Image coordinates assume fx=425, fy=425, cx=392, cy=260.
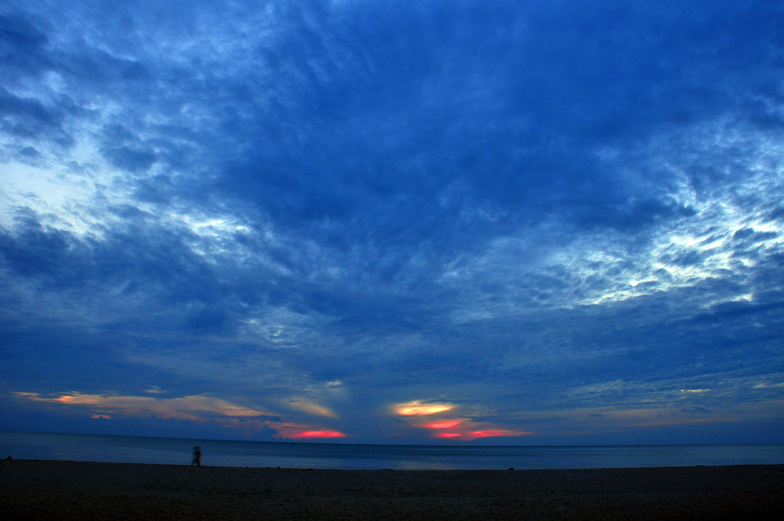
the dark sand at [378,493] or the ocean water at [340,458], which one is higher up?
the dark sand at [378,493]

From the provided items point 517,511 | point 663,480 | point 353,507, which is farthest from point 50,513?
point 663,480

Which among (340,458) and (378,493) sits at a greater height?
(378,493)

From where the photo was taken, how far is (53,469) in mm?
28703

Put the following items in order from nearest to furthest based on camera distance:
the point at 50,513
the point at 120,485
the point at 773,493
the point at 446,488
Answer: the point at 50,513 → the point at 773,493 → the point at 120,485 → the point at 446,488

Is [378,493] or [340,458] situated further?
[340,458]

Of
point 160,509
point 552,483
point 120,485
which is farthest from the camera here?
point 552,483

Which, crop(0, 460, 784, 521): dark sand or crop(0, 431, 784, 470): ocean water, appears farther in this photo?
crop(0, 431, 784, 470): ocean water

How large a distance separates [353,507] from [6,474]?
76.7 feet

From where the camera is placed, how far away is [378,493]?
2294cm

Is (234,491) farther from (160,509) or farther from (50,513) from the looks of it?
(50,513)

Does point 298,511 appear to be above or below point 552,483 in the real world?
above

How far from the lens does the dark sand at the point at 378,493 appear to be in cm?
1559

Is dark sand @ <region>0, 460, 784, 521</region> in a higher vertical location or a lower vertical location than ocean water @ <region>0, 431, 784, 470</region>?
higher

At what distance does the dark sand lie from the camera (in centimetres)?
1559
